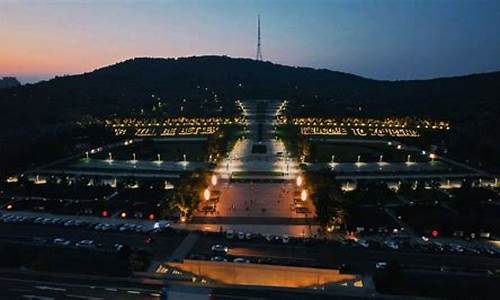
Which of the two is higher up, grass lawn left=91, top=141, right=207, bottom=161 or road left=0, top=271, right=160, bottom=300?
grass lawn left=91, top=141, right=207, bottom=161

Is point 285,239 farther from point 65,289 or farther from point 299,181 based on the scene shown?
point 299,181

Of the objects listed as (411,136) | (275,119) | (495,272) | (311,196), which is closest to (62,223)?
(311,196)

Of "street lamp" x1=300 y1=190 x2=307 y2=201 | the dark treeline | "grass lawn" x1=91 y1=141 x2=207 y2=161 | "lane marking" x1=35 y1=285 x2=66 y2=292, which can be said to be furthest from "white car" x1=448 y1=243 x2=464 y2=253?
"grass lawn" x1=91 y1=141 x2=207 y2=161

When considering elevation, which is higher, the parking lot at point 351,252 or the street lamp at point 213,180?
the street lamp at point 213,180

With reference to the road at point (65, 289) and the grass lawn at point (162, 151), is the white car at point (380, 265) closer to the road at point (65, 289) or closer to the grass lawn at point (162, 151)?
the road at point (65, 289)

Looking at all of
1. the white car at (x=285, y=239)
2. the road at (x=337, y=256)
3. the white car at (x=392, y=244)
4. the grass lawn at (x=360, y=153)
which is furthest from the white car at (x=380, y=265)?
the grass lawn at (x=360, y=153)

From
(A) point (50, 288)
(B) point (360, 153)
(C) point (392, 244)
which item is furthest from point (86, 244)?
(B) point (360, 153)

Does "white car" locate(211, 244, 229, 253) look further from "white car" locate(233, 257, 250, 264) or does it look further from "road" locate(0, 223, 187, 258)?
"road" locate(0, 223, 187, 258)

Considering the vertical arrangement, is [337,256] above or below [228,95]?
below
